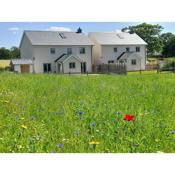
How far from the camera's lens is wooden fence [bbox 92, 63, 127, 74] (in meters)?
35.5

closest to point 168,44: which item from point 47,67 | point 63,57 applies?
point 63,57

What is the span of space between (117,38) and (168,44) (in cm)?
1050

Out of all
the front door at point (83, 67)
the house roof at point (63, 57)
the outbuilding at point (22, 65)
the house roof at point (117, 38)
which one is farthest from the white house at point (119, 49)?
the outbuilding at point (22, 65)

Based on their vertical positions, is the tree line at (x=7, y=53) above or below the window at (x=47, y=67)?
above

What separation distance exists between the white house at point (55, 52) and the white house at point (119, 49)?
6.86 ft

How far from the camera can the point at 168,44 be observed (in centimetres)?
3438

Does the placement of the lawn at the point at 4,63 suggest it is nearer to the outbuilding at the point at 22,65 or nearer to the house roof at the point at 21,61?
the house roof at the point at 21,61

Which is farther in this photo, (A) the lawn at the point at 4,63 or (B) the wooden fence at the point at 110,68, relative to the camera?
(A) the lawn at the point at 4,63

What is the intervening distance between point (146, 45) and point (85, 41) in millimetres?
9579

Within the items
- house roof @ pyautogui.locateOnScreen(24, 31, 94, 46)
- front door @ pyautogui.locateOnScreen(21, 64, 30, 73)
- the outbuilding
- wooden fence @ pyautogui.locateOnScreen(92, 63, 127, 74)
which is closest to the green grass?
wooden fence @ pyautogui.locateOnScreen(92, 63, 127, 74)

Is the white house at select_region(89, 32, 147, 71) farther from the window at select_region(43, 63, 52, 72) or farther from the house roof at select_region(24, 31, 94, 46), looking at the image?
the window at select_region(43, 63, 52, 72)

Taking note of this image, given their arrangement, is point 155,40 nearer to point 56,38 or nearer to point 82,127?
point 56,38

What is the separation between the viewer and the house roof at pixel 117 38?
141 feet
